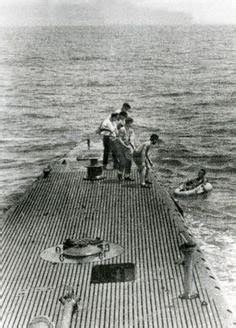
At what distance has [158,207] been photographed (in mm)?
16109

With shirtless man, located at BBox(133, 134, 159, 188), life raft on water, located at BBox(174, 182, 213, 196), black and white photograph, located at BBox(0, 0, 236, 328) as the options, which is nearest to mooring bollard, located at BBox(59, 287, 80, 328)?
black and white photograph, located at BBox(0, 0, 236, 328)

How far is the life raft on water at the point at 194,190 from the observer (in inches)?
982

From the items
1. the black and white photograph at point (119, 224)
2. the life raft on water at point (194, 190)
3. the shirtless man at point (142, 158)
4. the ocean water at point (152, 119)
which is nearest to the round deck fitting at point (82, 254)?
the black and white photograph at point (119, 224)

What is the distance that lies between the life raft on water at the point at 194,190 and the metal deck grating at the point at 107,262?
7250mm

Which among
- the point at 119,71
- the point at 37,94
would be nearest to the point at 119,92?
the point at 37,94

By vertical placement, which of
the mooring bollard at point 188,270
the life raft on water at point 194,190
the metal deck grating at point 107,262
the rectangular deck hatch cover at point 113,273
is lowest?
the life raft on water at point 194,190

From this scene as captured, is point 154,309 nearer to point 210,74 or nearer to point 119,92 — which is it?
point 119,92

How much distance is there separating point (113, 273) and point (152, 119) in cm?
3408

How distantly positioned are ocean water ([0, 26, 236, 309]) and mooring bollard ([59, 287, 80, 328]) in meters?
5.14

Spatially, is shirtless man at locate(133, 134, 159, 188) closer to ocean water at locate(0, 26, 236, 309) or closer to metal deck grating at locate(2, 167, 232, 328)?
metal deck grating at locate(2, 167, 232, 328)

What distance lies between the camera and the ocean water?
2333cm

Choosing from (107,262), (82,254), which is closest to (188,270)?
(107,262)

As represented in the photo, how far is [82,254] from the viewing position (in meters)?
11.9

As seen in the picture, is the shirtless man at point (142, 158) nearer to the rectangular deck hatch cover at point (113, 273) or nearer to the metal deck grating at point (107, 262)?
the metal deck grating at point (107, 262)
